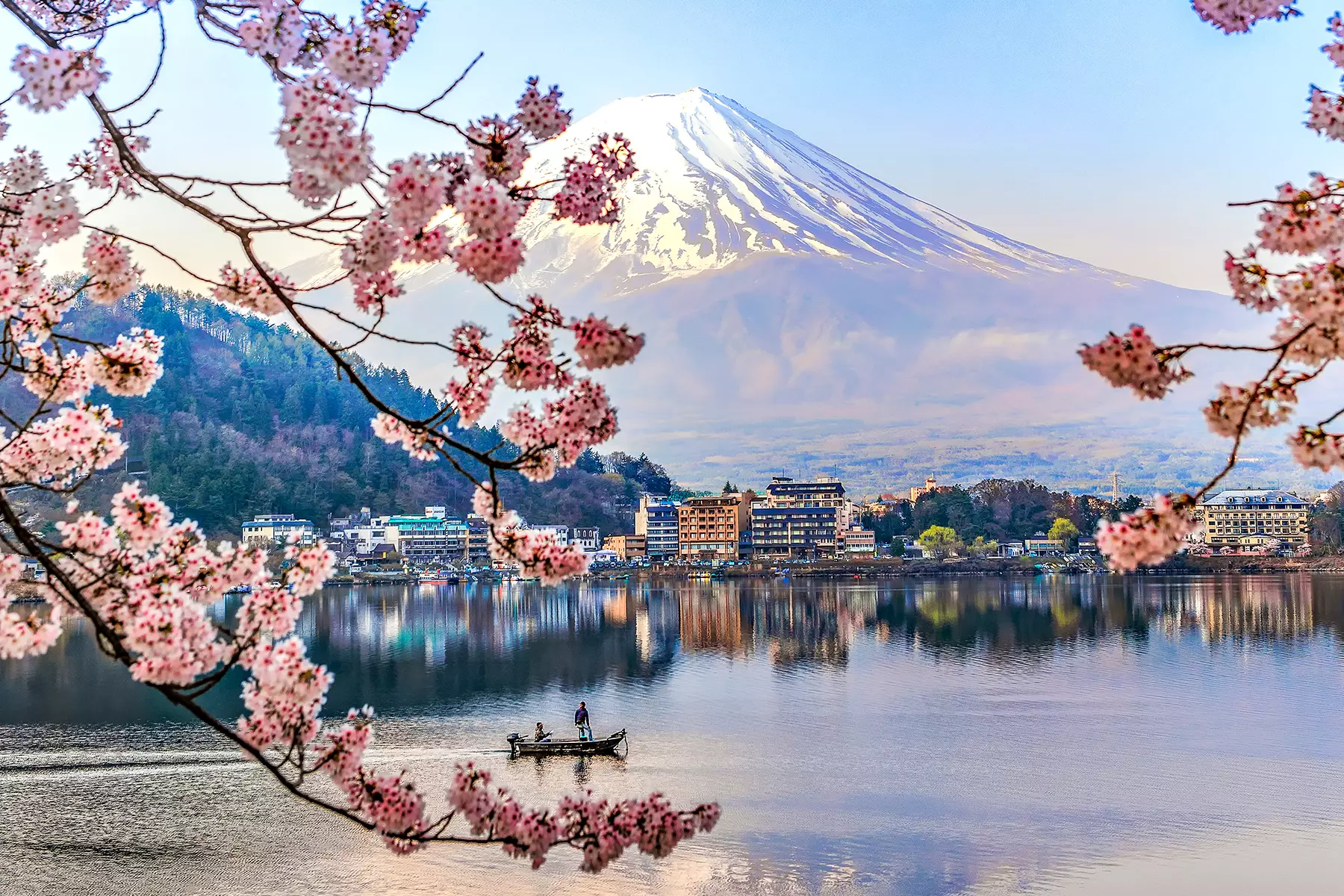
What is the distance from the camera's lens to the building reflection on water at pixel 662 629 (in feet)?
74.7

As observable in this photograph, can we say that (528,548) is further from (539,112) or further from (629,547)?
(629,547)

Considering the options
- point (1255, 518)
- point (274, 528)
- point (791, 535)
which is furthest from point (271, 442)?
point (1255, 518)

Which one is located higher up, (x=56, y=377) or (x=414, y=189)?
(x=414, y=189)

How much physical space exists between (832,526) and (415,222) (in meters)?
76.8

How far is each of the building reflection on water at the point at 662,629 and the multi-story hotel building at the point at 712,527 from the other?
74.5 feet

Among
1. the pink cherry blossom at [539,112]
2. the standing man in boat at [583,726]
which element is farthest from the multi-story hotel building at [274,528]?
the pink cherry blossom at [539,112]

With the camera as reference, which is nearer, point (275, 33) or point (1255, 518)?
point (275, 33)

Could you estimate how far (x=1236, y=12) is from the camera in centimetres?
301

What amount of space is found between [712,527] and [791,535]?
5191 mm

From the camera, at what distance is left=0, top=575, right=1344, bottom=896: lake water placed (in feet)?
34.8

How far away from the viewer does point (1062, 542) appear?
77.9m

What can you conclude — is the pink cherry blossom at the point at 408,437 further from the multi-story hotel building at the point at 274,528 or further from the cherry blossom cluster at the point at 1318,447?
the multi-story hotel building at the point at 274,528

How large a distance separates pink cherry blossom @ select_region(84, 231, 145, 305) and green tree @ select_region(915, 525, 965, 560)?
74156 mm

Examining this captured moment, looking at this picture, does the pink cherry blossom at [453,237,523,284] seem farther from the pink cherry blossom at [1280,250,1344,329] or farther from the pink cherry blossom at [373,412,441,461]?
the pink cherry blossom at [1280,250,1344,329]
